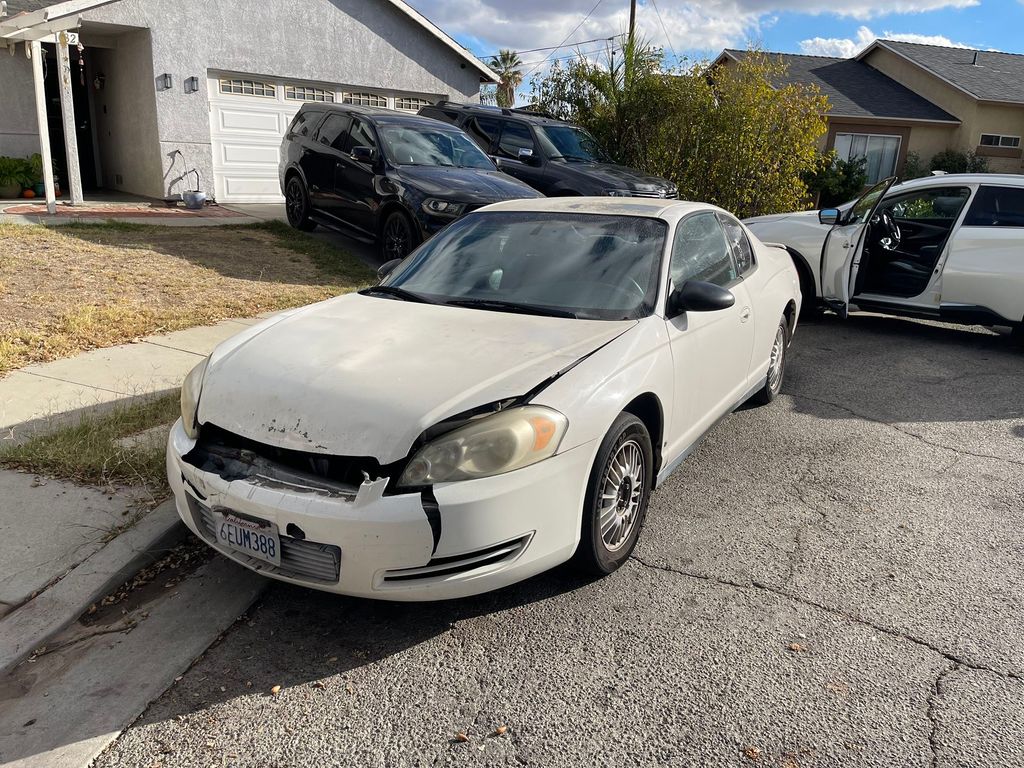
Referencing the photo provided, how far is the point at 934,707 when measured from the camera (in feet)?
8.69

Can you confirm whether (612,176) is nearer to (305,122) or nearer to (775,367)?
(305,122)

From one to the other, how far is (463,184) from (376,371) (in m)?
6.14

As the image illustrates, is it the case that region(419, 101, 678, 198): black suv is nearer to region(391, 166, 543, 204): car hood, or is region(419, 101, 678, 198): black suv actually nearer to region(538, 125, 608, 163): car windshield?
region(538, 125, 608, 163): car windshield

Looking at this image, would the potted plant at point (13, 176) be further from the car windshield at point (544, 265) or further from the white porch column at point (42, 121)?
the car windshield at point (544, 265)

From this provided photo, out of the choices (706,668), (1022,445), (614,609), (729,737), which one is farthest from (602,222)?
(1022,445)

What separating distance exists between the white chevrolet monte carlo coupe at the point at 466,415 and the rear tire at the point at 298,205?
7.22 m

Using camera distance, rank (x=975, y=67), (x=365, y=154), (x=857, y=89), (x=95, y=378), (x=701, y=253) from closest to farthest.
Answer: (x=701, y=253)
(x=95, y=378)
(x=365, y=154)
(x=857, y=89)
(x=975, y=67)

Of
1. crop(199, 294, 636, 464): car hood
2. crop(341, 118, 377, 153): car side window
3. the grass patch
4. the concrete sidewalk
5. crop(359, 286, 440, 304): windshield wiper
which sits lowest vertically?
the grass patch

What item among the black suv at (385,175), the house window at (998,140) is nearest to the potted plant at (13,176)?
the black suv at (385,175)

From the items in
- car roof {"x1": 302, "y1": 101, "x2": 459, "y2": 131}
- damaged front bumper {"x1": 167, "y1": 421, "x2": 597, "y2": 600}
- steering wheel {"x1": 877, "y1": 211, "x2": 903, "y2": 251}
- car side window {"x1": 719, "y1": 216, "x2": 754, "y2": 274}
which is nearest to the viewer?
damaged front bumper {"x1": 167, "y1": 421, "x2": 597, "y2": 600}

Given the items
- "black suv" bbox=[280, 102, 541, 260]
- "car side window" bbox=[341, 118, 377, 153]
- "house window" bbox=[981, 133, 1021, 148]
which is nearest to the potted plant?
"black suv" bbox=[280, 102, 541, 260]

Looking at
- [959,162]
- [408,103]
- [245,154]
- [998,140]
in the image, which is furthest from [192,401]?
[998,140]

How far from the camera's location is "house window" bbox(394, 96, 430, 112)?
1658cm

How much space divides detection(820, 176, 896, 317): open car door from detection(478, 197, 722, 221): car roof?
11.6 ft
